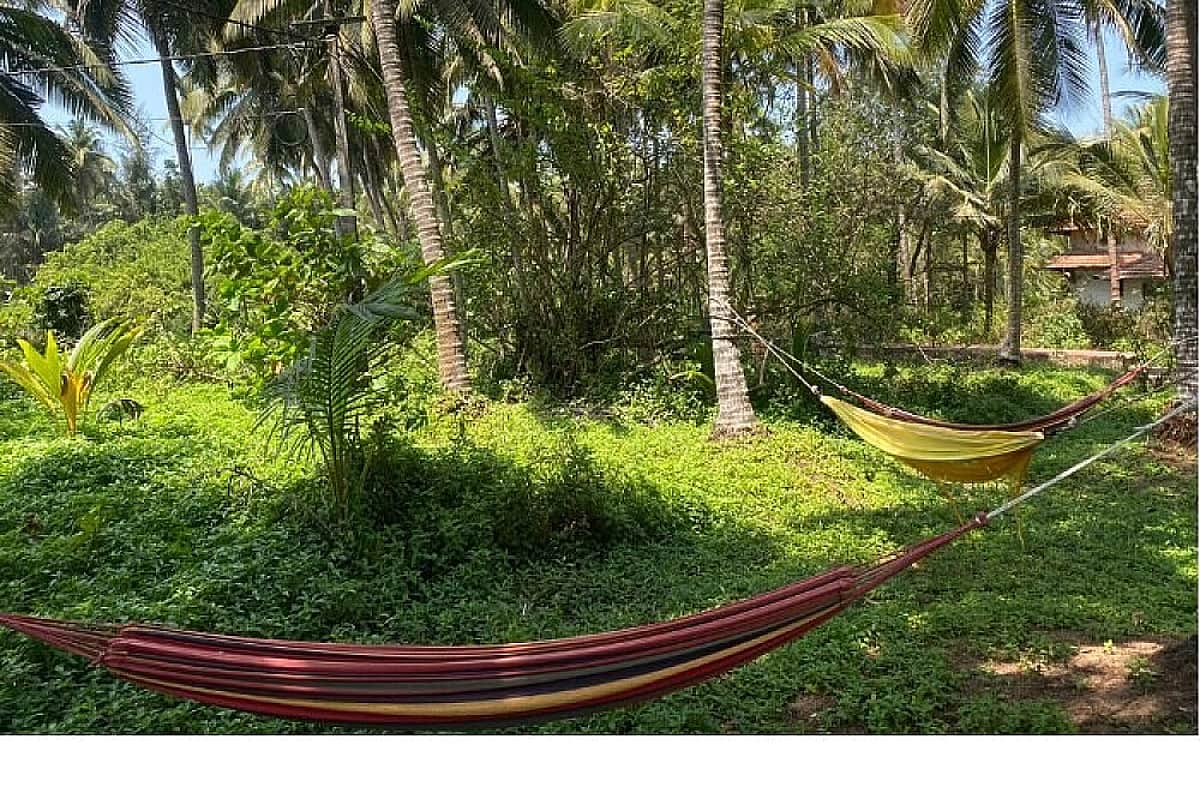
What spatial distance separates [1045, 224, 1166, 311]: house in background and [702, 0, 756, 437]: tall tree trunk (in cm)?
746

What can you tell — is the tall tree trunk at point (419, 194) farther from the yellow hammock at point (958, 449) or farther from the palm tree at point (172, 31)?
the yellow hammock at point (958, 449)

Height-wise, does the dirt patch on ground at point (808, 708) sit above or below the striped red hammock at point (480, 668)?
below

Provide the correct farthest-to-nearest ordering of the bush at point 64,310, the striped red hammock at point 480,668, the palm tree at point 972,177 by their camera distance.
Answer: the palm tree at point 972,177 → the bush at point 64,310 → the striped red hammock at point 480,668

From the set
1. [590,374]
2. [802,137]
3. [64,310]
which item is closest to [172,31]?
[64,310]

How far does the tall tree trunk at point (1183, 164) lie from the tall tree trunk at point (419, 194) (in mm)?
3162

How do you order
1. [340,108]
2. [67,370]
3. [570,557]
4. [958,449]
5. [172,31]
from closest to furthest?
1. [958,449]
2. [570,557]
3. [67,370]
4. [172,31]
5. [340,108]

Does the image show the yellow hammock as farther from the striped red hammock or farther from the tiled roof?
the tiled roof

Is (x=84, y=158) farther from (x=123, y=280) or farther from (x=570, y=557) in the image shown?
(x=570, y=557)

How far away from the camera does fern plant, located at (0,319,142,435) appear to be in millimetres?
3854

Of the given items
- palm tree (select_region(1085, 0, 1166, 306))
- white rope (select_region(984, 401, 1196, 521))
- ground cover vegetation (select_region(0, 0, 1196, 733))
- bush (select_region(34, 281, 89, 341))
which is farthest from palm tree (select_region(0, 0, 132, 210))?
palm tree (select_region(1085, 0, 1166, 306))

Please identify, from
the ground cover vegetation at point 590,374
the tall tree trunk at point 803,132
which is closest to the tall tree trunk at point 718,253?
the ground cover vegetation at point 590,374

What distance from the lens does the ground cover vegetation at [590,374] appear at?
247cm

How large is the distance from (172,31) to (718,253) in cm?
398

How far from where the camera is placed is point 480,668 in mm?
1604
